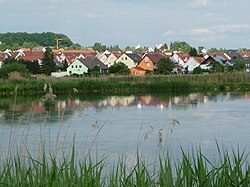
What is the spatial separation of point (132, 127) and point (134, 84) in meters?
13.2

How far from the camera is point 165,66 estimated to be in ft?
121

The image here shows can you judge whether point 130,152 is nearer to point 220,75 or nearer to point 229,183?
point 229,183

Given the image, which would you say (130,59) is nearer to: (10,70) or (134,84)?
(10,70)

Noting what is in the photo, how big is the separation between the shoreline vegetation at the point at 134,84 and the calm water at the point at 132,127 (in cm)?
453

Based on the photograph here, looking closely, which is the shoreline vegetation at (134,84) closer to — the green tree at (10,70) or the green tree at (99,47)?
the green tree at (10,70)

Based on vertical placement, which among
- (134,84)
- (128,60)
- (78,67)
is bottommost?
(134,84)

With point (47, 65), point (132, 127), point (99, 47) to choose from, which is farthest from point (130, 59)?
point (99, 47)

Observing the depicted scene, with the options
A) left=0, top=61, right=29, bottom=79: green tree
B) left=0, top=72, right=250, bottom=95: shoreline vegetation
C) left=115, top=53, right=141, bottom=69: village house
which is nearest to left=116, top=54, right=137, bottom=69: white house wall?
left=115, top=53, right=141, bottom=69: village house

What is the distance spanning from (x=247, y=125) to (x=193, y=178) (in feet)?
25.5

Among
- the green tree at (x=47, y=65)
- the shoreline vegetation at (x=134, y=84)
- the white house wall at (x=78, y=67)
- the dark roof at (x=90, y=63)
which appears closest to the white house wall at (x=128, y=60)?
the dark roof at (x=90, y=63)

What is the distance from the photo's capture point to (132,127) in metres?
10.6

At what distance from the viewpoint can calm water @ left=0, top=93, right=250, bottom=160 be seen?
716cm

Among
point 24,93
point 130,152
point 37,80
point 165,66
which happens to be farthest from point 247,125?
point 165,66

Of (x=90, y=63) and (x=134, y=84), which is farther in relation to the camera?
(x=90, y=63)
